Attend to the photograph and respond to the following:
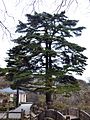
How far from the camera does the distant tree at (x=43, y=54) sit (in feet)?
68.5

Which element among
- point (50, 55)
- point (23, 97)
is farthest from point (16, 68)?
point (23, 97)

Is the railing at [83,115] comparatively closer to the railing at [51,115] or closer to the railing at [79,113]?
the railing at [79,113]

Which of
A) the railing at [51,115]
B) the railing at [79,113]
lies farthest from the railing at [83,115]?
the railing at [51,115]

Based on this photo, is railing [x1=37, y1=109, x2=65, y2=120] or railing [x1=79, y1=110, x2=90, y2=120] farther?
railing [x1=79, y1=110, x2=90, y2=120]

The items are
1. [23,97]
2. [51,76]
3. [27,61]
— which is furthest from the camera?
[23,97]

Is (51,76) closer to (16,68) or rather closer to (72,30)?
(16,68)

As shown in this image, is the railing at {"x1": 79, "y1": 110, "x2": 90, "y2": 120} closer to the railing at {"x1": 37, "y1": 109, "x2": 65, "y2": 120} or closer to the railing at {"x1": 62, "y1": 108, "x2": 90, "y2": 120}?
the railing at {"x1": 62, "y1": 108, "x2": 90, "y2": 120}

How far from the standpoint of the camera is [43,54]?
21.3 m

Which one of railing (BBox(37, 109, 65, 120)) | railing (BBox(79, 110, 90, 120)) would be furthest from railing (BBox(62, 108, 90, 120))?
railing (BBox(37, 109, 65, 120))

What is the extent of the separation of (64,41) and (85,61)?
230 centimetres

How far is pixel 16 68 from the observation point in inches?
857

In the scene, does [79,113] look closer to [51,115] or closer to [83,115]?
[83,115]

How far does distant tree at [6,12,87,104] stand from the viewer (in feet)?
68.5

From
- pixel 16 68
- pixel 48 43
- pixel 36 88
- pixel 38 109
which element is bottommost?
pixel 38 109
